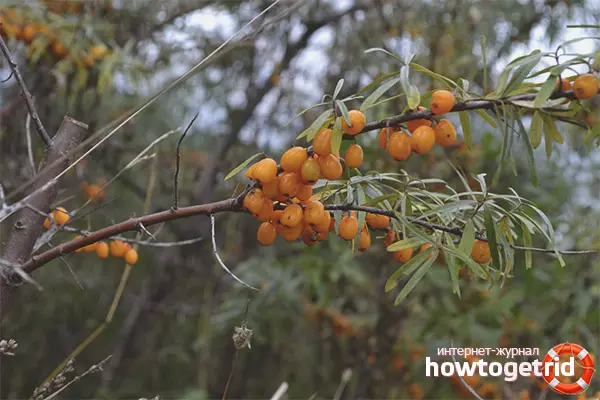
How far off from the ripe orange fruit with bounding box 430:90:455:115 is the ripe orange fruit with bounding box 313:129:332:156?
104 mm

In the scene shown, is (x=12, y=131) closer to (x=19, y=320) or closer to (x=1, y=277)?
(x=19, y=320)

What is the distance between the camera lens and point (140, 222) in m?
0.61

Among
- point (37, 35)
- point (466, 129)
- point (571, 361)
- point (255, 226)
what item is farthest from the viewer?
point (255, 226)

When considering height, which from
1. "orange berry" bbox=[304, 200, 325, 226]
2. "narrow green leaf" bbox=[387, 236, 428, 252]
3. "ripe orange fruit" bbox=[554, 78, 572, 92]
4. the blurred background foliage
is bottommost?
the blurred background foliage

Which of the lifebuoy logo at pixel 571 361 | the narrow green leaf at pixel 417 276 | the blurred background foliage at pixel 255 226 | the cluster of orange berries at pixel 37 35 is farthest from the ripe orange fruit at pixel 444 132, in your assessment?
the cluster of orange berries at pixel 37 35

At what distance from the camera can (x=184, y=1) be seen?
1911 mm

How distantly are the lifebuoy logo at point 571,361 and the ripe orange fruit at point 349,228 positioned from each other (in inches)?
14.8

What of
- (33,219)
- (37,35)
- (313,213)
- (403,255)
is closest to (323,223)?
(313,213)

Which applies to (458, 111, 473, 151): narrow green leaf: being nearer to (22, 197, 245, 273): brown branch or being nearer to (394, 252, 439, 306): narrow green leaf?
(394, 252, 439, 306): narrow green leaf

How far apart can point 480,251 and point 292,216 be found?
21cm

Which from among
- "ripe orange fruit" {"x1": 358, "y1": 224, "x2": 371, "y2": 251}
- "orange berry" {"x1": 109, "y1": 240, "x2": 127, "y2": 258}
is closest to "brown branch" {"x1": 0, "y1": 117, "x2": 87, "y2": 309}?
"orange berry" {"x1": 109, "y1": 240, "x2": 127, "y2": 258}

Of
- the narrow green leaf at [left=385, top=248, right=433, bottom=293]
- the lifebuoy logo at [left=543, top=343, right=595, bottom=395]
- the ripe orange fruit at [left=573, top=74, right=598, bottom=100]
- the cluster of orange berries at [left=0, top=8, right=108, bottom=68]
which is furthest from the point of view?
the cluster of orange berries at [left=0, top=8, right=108, bottom=68]

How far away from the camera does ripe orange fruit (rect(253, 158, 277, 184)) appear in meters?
0.57

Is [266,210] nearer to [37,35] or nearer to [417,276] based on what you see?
[417,276]
